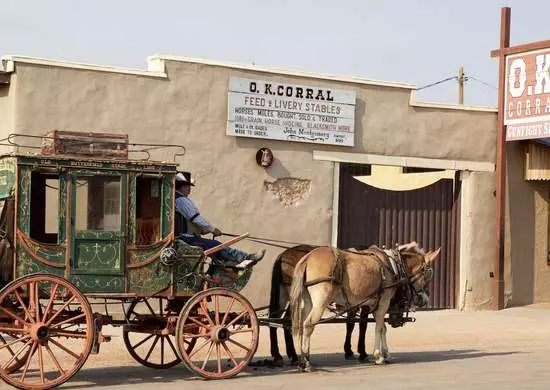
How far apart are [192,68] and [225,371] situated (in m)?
7.60

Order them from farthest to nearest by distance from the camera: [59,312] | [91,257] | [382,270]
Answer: [382,270], [91,257], [59,312]

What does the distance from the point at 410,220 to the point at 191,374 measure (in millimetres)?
9203

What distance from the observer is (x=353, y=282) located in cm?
1203

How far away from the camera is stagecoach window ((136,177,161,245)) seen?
10.9 metres

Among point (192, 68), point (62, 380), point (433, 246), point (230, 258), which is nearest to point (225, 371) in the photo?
point (230, 258)

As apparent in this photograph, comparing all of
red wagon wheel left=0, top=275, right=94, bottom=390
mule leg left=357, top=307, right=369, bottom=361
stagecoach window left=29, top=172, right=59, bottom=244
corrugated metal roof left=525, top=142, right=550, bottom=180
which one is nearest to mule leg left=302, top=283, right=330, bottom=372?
mule leg left=357, top=307, right=369, bottom=361

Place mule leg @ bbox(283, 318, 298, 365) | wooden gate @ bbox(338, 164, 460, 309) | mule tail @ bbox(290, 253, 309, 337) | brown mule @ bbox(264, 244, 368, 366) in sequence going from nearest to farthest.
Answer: mule tail @ bbox(290, 253, 309, 337)
brown mule @ bbox(264, 244, 368, 366)
mule leg @ bbox(283, 318, 298, 365)
wooden gate @ bbox(338, 164, 460, 309)

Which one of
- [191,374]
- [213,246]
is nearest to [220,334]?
[191,374]

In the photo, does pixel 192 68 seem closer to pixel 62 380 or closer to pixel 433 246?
pixel 433 246

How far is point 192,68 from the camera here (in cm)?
1755

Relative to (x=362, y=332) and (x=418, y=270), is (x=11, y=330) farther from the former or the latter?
(x=418, y=270)

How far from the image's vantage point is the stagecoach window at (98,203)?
10.5 m

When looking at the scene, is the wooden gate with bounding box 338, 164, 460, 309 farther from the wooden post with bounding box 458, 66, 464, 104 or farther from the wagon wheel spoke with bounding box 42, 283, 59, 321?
the wooden post with bounding box 458, 66, 464, 104

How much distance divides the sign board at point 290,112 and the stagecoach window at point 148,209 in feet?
22.6
